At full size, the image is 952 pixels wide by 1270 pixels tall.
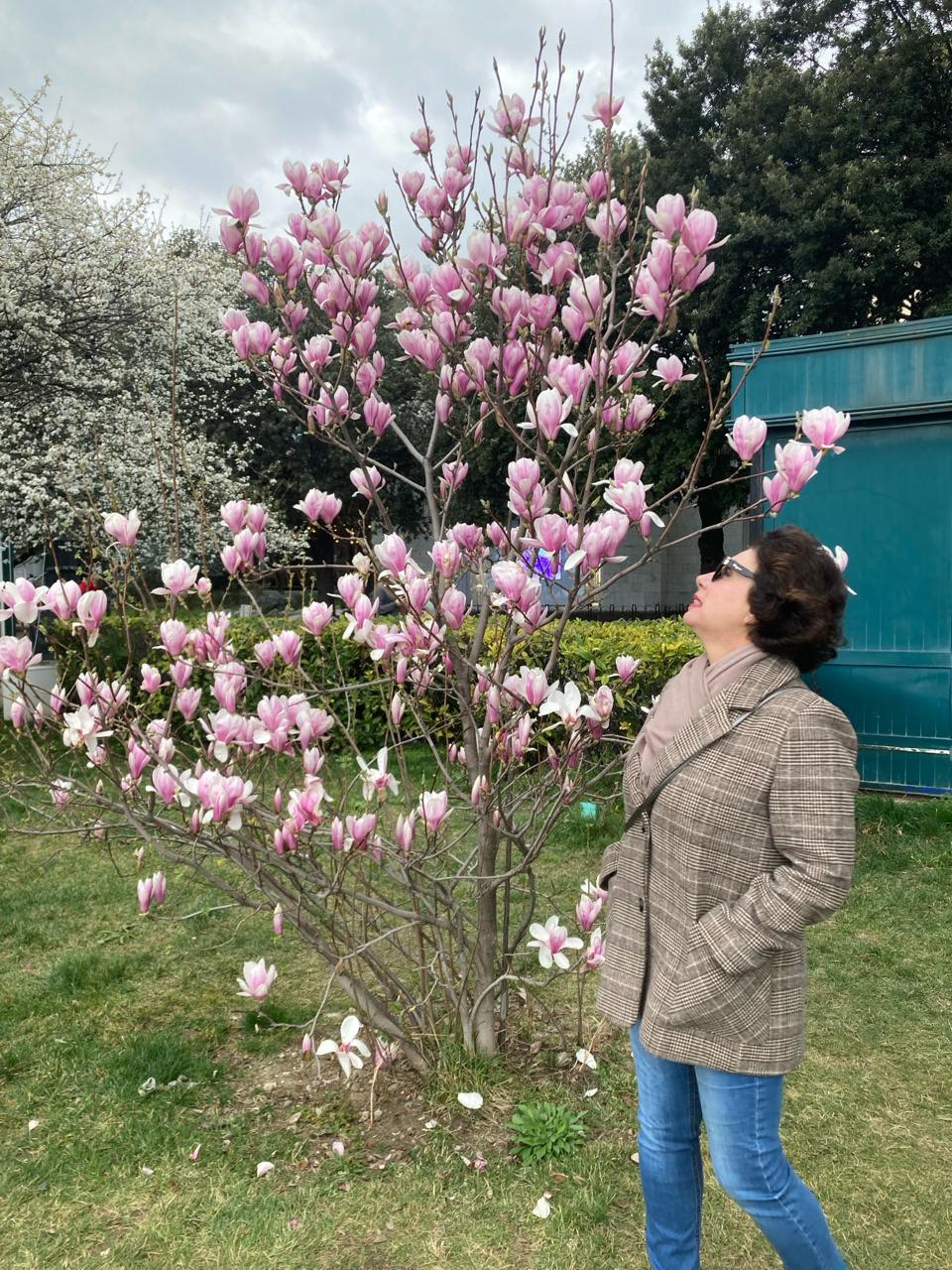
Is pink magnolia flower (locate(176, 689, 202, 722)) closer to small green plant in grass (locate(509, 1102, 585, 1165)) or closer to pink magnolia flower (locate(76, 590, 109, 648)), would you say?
pink magnolia flower (locate(76, 590, 109, 648))

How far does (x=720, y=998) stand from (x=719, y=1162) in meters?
0.35

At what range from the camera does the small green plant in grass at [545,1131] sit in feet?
8.97

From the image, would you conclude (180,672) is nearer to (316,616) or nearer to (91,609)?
(91,609)

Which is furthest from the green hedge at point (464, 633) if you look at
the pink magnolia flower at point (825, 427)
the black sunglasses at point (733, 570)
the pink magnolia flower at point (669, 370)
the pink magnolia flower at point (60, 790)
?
the black sunglasses at point (733, 570)

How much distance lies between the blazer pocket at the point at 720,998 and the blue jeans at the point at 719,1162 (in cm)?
10

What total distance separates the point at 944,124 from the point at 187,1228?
707 inches

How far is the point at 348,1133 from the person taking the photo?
285cm

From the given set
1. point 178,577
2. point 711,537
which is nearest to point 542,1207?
point 178,577

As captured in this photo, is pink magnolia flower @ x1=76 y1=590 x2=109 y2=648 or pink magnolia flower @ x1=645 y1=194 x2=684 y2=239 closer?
pink magnolia flower @ x1=645 y1=194 x2=684 y2=239

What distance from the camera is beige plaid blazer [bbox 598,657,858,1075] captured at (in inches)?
66.5

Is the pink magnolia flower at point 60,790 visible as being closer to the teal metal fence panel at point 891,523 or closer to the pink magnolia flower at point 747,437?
the pink magnolia flower at point 747,437

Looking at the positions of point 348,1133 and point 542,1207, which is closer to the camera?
point 542,1207

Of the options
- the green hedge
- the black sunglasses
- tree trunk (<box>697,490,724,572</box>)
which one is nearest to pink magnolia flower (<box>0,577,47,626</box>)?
the black sunglasses

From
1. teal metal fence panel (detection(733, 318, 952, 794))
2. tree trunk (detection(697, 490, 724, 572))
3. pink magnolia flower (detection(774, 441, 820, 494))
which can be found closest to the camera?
pink magnolia flower (detection(774, 441, 820, 494))
